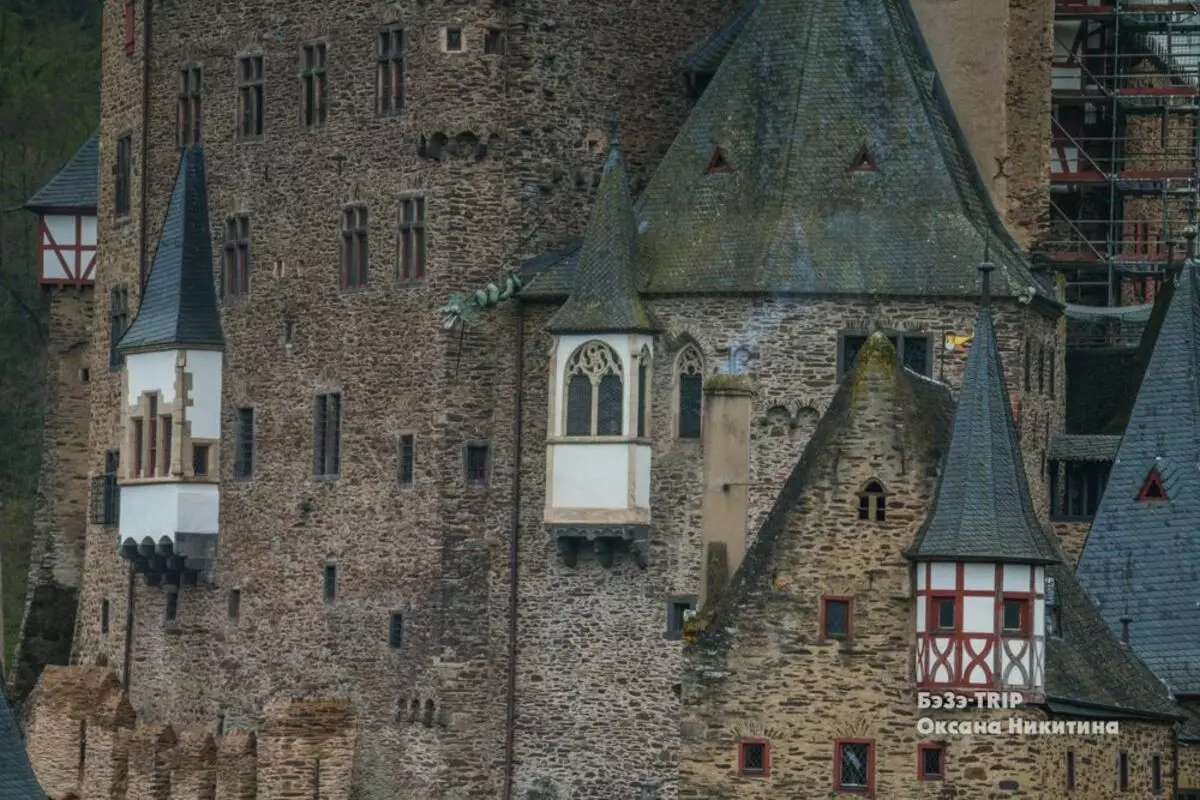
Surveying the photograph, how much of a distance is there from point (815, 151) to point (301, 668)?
36.1 ft

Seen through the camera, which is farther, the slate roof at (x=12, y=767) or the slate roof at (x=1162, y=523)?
the slate roof at (x=1162, y=523)

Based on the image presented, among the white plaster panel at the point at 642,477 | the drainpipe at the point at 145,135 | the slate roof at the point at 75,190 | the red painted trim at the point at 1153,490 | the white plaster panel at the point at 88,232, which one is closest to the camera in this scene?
the white plaster panel at the point at 642,477

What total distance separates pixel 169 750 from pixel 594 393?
10580 mm

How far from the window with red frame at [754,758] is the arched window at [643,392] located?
727 centimetres

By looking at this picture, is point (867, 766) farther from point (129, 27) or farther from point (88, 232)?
point (88, 232)

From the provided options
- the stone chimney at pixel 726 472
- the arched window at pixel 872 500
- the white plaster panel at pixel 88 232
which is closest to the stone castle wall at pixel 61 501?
the white plaster panel at pixel 88 232

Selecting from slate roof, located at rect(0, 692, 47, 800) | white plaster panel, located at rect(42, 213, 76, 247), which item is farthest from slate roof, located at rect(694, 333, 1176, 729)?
white plaster panel, located at rect(42, 213, 76, 247)

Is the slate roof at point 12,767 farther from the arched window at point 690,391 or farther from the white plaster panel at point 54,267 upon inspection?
the white plaster panel at point 54,267

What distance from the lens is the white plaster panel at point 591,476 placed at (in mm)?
76000

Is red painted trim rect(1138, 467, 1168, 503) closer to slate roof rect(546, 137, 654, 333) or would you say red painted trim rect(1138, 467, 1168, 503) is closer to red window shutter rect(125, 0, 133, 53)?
slate roof rect(546, 137, 654, 333)

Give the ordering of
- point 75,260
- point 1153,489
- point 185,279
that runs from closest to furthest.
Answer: point 1153,489 < point 185,279 < point 75,260

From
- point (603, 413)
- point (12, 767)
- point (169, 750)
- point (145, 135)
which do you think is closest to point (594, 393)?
point (603, 413)

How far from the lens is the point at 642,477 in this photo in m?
76.1

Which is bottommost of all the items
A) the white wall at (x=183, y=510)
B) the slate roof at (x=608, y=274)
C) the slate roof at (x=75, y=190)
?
the white wall at (x=183, y=510)
